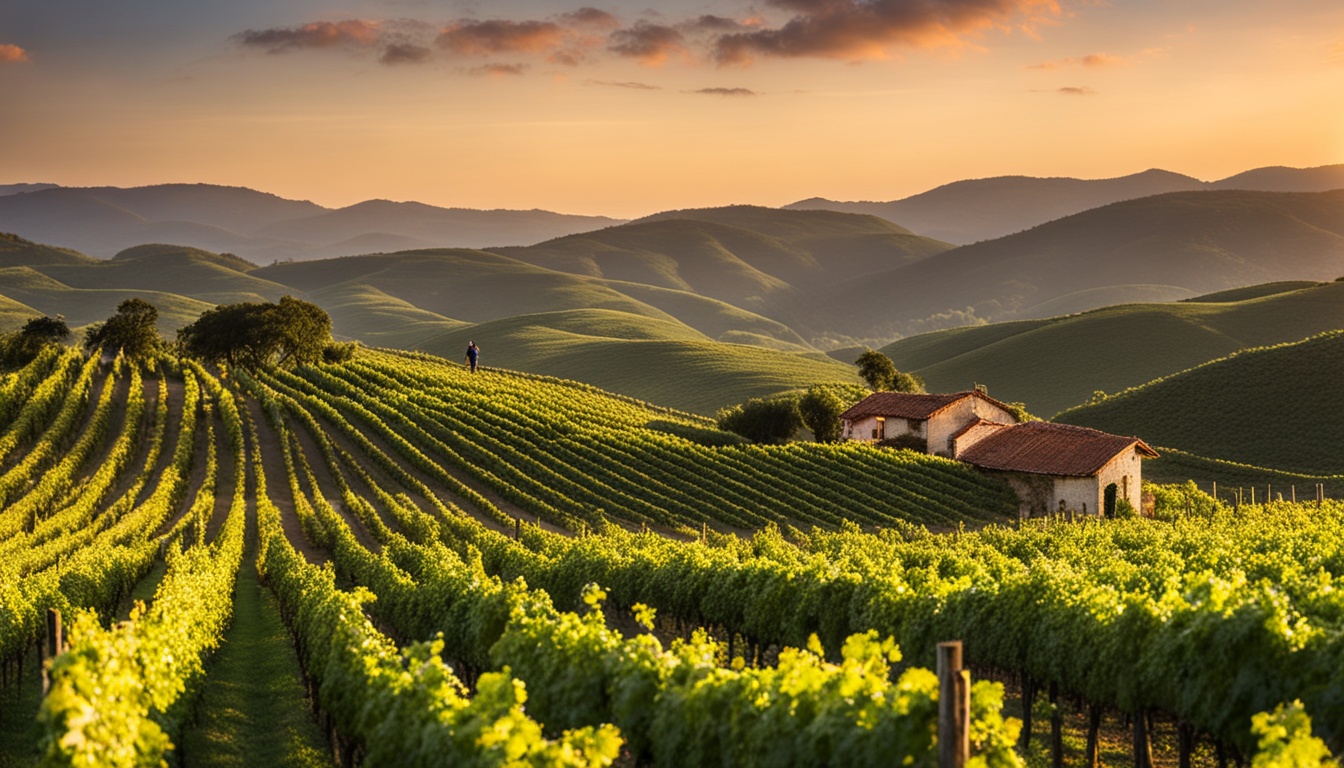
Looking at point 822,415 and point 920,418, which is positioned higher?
point 822,415

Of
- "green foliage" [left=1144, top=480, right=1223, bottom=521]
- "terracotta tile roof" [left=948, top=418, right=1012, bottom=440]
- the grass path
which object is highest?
"terracotta tile roof" [left=948, top=418, right=1012, bottom=440]

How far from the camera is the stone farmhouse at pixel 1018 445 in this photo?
61.9 meters

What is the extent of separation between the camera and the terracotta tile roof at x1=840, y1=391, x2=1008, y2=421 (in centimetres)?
7103

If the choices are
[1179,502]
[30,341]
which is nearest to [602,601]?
[1179,502]

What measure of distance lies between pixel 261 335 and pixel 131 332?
32.0 feet

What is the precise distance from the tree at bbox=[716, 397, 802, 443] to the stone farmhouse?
4989mm

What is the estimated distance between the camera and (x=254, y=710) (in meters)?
20.2

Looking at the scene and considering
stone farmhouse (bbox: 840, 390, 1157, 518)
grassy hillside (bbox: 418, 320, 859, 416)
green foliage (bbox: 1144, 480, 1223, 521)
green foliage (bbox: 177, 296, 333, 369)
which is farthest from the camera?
grassy hillside (bbox: 418, 320, 859, 416)

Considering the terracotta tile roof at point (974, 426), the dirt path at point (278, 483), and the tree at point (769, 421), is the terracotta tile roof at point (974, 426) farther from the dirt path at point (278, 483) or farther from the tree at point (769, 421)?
the dirt path at point (278, 483)

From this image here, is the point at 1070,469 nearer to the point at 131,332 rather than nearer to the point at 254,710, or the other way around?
the point at 254,710

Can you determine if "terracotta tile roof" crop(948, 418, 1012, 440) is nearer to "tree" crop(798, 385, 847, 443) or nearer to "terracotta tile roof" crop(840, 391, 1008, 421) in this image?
"terracotta tile roof" crop(840, 391, 1008, 421)

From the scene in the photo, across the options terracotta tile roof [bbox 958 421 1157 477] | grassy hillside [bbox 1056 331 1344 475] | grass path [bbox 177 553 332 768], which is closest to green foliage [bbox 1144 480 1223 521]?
terracotta tile roof [bbox 958 421 1157 477]

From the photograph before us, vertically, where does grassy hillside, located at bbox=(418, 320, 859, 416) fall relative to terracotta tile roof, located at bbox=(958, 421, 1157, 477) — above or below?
above

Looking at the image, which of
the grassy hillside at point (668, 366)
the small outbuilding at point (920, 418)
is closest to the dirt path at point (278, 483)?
the small outbuilding at point (920, 418)
